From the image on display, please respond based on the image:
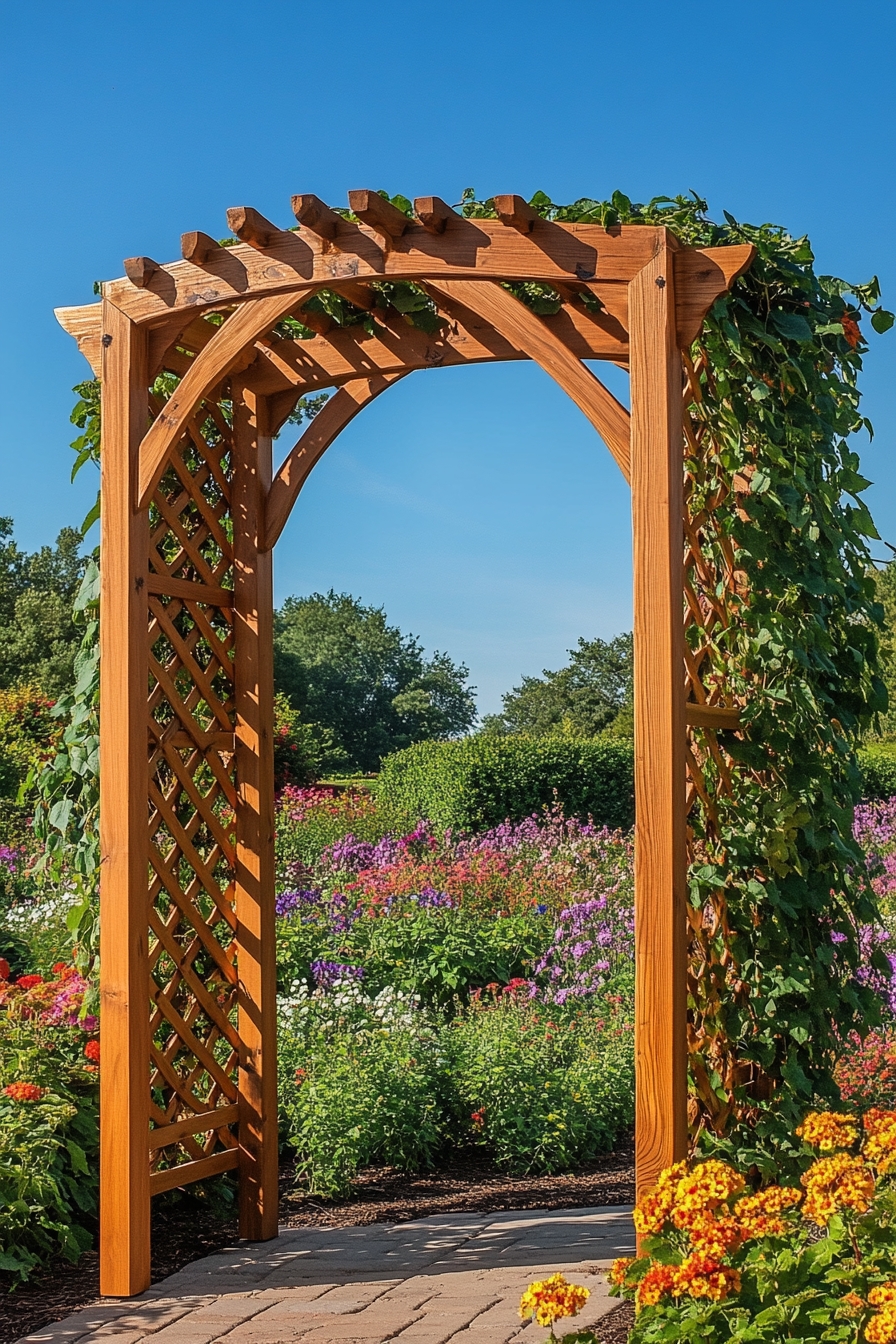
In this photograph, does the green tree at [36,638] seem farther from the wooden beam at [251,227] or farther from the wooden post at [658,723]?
the wooden post at [658,723]

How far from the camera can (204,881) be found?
393 cm

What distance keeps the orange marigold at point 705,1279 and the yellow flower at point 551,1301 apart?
0.17 m

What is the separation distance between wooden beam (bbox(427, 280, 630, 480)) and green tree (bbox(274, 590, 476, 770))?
91.3 ft

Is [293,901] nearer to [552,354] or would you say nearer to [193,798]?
[193,798]

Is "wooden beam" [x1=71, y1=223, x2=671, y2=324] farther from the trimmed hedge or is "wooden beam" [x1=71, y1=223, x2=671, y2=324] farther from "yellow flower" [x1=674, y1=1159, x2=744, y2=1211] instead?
the trimmed hedge

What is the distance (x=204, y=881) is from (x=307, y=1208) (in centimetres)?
133

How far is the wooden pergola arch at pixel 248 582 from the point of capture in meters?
2.98

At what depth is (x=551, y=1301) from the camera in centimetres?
205

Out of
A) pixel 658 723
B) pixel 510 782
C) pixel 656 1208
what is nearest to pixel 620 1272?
pixel 656 1208

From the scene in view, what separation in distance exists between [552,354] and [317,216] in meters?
0.72

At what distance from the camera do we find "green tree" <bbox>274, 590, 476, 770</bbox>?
3256cm

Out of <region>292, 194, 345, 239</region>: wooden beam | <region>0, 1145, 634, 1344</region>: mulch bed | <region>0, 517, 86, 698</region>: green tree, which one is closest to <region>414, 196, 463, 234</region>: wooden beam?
<region>292, 194, 345, 239</region>: wooden beam

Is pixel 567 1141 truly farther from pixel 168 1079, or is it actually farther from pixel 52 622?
pixel 52 622

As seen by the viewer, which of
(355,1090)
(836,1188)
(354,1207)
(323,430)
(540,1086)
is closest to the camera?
(836,1188)
